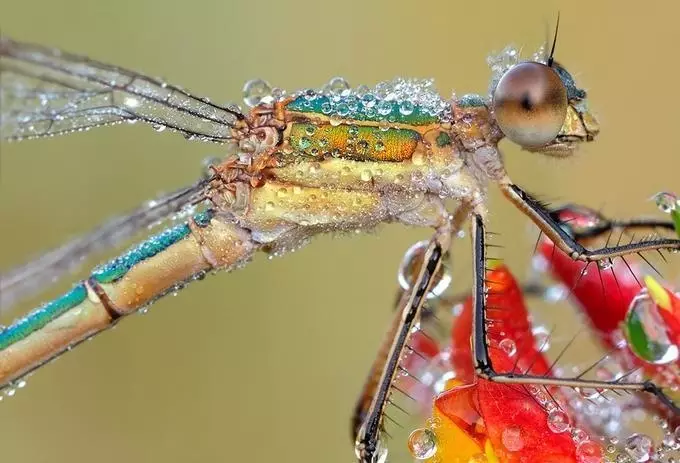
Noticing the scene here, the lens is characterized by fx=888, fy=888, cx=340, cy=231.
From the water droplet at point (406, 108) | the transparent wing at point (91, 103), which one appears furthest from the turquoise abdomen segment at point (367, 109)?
the transparent wing at point (91, 103)

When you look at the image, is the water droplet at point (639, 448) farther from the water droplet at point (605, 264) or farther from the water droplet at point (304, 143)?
the water droplet at point (304, 143)

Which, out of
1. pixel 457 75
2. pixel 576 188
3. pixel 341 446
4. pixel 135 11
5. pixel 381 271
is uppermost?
pixel 135 11

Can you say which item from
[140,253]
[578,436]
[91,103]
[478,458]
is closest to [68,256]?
[140,253]

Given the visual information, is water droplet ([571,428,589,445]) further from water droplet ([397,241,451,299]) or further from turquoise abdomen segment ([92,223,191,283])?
turquoise abdomen segment ([92,223,191,283])

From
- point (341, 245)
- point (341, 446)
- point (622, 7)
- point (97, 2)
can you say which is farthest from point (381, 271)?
point (97, 2)

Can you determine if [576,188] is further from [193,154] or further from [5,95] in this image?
[5,95]

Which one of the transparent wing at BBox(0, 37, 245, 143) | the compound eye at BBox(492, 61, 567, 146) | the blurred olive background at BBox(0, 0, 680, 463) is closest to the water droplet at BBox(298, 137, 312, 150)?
the transparent wing at BBox(0, 37, 245, 143)

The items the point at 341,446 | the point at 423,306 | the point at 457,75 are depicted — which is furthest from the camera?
the point at 457,75
